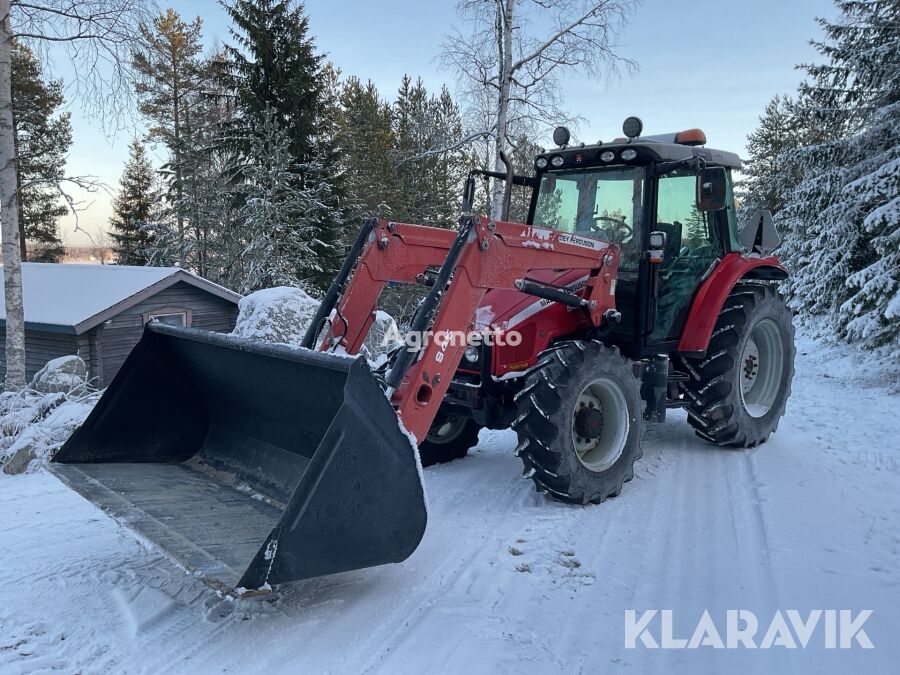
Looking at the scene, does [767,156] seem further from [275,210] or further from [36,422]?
[36,422]

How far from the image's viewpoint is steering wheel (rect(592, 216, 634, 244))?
5325 mm

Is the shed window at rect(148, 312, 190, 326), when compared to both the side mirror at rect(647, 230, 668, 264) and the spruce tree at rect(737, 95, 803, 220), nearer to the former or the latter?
the side mirror at rect(647, 230, 668, 264)

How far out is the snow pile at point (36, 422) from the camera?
21.5 ft

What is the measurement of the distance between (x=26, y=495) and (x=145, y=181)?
2962 cm

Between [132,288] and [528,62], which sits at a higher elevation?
[528,62]

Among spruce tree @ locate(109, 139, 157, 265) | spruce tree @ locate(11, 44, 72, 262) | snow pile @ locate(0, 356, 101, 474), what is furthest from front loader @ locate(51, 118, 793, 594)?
spruce tree @ locate(109, 139, 157, 265)

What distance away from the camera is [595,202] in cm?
551

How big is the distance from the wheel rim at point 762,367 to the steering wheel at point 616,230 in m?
1.96

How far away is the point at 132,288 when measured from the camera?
1470 cm

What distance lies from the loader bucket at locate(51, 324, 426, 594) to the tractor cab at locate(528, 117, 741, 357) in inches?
111

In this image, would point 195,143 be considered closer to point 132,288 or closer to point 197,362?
point 132,288

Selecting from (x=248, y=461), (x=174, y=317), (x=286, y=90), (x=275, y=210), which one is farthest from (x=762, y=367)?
(x=286, y=90)

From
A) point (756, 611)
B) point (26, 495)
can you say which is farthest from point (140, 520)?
point (756, 611)

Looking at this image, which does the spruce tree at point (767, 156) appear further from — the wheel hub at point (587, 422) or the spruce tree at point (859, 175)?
the wheel hub at point (587, 422)
